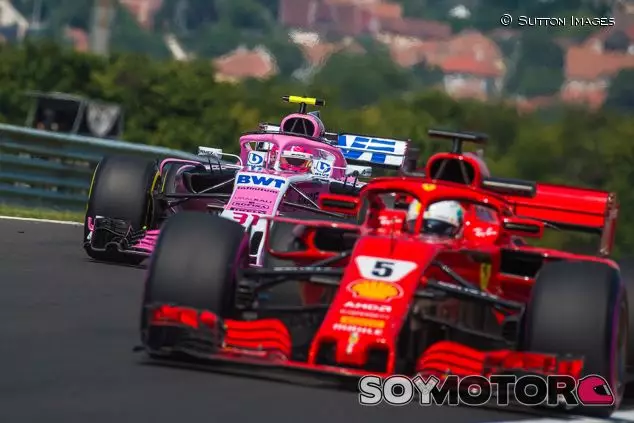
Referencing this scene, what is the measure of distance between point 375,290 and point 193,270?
98cm

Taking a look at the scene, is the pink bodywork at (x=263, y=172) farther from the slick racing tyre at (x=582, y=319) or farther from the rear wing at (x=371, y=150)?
the slick racing tyre at (x=582, y=319)

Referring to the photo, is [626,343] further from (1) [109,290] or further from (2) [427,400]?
(1) [109,290]

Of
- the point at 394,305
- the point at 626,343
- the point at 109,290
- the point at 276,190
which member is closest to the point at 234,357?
the point at 394,305

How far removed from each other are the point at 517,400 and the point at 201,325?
1.67 meters

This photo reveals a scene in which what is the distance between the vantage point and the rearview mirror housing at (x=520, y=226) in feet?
33.7

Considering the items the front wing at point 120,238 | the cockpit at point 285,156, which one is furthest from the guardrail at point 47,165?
the front wing at point 120,238

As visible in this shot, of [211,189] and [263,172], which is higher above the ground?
[263,172]

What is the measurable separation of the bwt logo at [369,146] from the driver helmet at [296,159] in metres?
1.64

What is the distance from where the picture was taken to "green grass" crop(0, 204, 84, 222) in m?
20.1

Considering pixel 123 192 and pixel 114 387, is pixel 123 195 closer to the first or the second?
pixel 123 192

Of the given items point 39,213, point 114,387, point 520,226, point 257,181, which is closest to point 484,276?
point 520,226

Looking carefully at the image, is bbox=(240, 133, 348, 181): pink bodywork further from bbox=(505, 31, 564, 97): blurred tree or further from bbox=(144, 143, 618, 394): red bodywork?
bbox=(505, 31, 564, 97): blurred tree

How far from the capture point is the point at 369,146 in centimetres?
1847

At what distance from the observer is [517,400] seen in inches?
337
